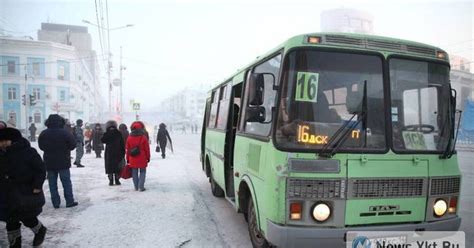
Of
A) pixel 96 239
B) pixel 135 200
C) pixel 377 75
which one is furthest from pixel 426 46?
pixel 135 200

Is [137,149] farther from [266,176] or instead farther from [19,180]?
[266,176]

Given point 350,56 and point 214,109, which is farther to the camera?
point 214,109

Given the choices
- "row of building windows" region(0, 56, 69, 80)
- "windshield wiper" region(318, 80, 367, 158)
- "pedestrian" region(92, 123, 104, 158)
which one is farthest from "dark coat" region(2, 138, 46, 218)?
"row of building windows" region(0, 56, 69, 80)

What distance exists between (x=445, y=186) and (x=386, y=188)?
0.87 m

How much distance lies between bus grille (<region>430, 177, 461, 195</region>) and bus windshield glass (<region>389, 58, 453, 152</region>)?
1.19ft

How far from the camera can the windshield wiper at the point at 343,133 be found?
388 cm

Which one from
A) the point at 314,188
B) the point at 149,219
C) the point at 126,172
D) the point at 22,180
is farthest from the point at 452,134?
the point at 126,172

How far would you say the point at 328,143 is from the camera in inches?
154

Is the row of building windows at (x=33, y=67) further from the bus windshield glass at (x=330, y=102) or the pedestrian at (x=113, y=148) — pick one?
the bus windshield glass at (x=330, y=102)

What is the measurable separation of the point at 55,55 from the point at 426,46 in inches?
2118

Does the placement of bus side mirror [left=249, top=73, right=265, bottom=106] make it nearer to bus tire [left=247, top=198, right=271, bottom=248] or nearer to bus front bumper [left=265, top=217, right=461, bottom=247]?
bus front bumper [left=265, top=217, right=461, bottom=247]

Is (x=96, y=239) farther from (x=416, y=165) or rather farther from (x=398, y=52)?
(x=398, y=52)

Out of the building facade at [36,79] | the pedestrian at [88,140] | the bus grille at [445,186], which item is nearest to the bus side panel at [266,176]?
the bus grille at [445,186]

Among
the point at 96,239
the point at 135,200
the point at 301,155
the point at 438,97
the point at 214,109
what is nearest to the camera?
the point at 301,155
